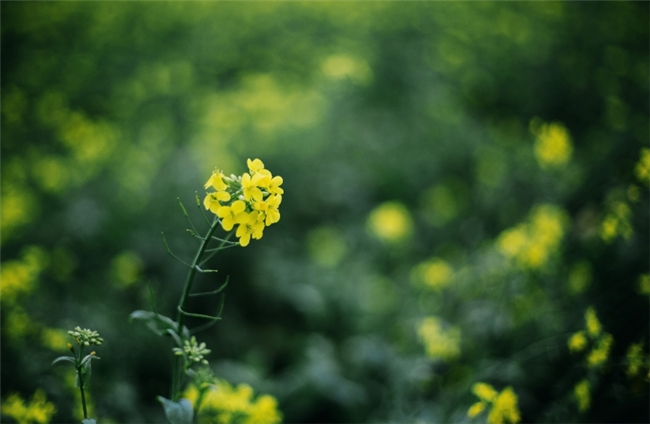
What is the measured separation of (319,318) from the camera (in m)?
3.36

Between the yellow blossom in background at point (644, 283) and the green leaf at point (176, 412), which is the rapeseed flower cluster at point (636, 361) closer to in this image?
the yellow blossom in background at point (644, 283)

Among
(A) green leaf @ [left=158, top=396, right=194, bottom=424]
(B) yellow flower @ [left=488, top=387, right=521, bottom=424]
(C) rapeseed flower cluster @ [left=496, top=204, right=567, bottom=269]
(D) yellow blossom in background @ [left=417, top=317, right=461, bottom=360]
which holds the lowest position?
(B) yellow flower @ [left=488, top=387, right=521, bottom=424]

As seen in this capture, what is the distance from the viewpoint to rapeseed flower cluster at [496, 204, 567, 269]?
8.48 ft

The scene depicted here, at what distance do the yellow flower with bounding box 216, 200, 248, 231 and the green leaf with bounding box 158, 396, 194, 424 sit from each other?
583 mm

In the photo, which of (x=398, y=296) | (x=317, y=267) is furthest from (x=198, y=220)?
(x=398, y=296)

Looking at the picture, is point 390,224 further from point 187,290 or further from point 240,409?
point 187,290

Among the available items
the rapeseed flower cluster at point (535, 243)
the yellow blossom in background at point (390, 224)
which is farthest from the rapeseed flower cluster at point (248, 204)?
the yellow blossom in background at point (390, 224)

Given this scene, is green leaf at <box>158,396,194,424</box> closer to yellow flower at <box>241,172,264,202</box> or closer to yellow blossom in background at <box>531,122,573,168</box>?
yellow flower at <box>241,172,264,202</box>

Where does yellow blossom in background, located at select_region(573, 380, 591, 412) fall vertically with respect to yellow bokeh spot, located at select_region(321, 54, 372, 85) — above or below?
below

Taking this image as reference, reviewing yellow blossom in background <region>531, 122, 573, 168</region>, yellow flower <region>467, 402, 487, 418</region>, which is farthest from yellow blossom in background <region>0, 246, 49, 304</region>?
yellow blossom in background <region>531, 122, 573, 168</region>

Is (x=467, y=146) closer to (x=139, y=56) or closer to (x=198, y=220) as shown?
Result: (x=198, y=220)

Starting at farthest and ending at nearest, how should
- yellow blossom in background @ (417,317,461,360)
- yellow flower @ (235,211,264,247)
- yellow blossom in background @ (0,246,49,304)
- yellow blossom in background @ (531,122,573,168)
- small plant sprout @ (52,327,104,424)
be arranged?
yellow blossom in background @ (531,122,573,168) < yellow blossom in background @ (417,317,461,360) < yellow blossom in background @ (0,246,49,304) < yellow flower @ (235,211,264,247) < small plant sprout @ (52,327,104,424)

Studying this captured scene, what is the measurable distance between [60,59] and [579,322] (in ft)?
19.8

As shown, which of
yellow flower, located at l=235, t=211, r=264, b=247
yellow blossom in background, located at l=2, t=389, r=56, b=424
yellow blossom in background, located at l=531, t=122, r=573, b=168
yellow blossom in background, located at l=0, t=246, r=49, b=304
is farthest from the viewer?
yellow blossom in background, located at l=531, t=122, r=573, b=168
